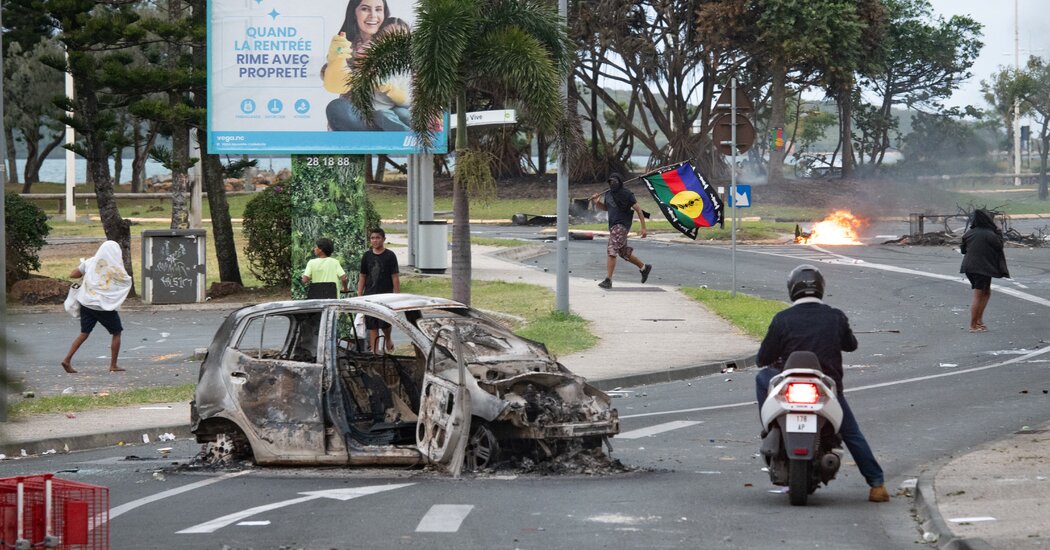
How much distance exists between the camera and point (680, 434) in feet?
40.2

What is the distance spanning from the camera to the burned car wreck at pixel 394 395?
32.5 ft

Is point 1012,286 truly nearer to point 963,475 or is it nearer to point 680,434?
point 680,434

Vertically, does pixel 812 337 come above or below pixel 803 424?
above

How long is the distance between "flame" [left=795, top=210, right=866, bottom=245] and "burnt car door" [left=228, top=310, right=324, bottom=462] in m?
29.1

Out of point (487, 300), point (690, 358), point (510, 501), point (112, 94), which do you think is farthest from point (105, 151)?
point (510, 501)

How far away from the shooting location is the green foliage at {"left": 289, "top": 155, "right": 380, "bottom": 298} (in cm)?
2428

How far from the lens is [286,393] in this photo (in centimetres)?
1041

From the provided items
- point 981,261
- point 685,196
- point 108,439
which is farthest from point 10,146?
point 685,196

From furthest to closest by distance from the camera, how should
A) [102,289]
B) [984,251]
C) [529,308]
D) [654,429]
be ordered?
1. [529,308]
2. [984,251]
3. [102,289]
4. [654,429]

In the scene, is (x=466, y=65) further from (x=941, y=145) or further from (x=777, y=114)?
(x=941, y=145)

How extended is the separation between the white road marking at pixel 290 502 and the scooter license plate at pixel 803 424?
282 centimetres

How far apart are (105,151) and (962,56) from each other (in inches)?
2194

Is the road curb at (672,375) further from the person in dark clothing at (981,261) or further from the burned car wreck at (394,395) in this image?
the burned car wreck at (394,395)

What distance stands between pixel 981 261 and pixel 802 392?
41.2ft
